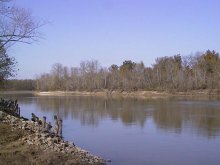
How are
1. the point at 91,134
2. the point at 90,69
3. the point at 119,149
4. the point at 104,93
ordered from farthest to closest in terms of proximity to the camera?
the point at 90,69, the point at 104,93, the point at 91,134, the point at 119,149

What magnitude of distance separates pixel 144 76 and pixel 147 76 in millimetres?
960

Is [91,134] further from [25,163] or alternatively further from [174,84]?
[174,84]

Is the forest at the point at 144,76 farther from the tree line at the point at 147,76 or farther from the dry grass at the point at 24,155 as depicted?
the dry grass at the point at 24,155

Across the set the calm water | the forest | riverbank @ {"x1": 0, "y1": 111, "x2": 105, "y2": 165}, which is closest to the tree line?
the forest

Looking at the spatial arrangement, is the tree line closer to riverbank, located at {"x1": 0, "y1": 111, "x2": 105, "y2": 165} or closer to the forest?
the forest

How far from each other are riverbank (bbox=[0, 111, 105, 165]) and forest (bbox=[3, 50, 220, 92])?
85568 mm

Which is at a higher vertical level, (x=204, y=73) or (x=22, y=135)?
(x=204, y=73)

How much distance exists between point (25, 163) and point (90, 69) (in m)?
135

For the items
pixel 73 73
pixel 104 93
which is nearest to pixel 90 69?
pixel 73 73

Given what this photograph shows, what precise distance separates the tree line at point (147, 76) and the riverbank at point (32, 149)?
8677 centimetres

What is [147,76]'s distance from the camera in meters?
124

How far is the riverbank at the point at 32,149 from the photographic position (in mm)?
16078

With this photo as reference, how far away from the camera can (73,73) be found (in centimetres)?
15512

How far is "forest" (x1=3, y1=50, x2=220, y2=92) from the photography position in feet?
355
